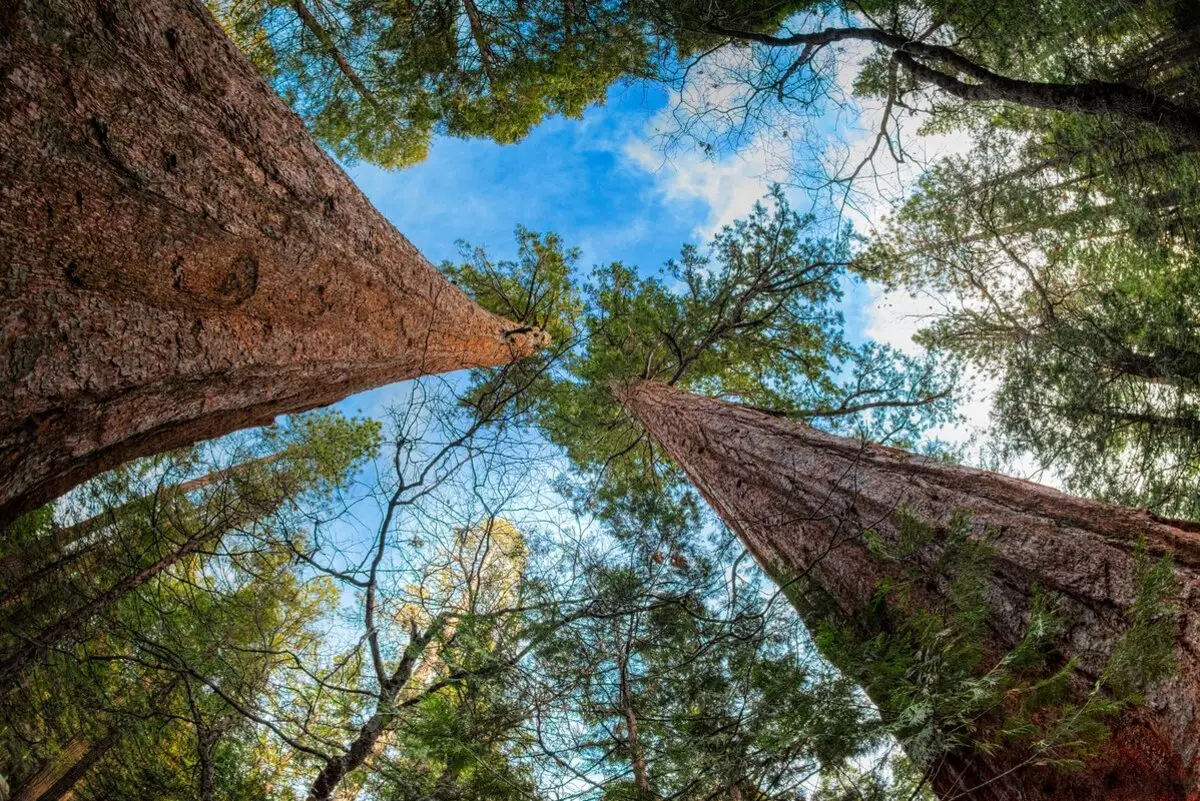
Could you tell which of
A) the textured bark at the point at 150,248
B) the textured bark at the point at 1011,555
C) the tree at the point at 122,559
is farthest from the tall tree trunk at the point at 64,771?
the textured bark at the point at 1011,555

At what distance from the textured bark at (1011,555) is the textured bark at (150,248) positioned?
7.70 feet

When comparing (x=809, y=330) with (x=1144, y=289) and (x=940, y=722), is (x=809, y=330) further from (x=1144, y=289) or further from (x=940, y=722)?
(x=940, y=722)

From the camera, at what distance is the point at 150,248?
179 centimetres

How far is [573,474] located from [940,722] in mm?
6492

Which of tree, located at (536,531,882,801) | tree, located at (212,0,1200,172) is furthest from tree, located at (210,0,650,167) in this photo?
tree, located at (536,531,882,801)

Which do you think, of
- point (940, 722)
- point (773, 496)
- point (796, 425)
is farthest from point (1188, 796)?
point (796, 425)

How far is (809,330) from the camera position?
8047 mm

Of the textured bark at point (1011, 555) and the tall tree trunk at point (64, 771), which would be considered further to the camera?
the tall tree trunk at point (64, 771)

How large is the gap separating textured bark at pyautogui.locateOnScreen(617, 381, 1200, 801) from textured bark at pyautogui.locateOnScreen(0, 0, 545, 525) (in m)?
2.35

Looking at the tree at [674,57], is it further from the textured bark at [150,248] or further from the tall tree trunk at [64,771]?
the tall tree trunk at [64,771]

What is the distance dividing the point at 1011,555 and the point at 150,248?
125 inches

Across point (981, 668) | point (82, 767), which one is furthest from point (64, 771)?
point (981, 668)

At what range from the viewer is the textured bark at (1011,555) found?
1.50 m

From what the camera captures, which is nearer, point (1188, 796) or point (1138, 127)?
point (1188, 796)
